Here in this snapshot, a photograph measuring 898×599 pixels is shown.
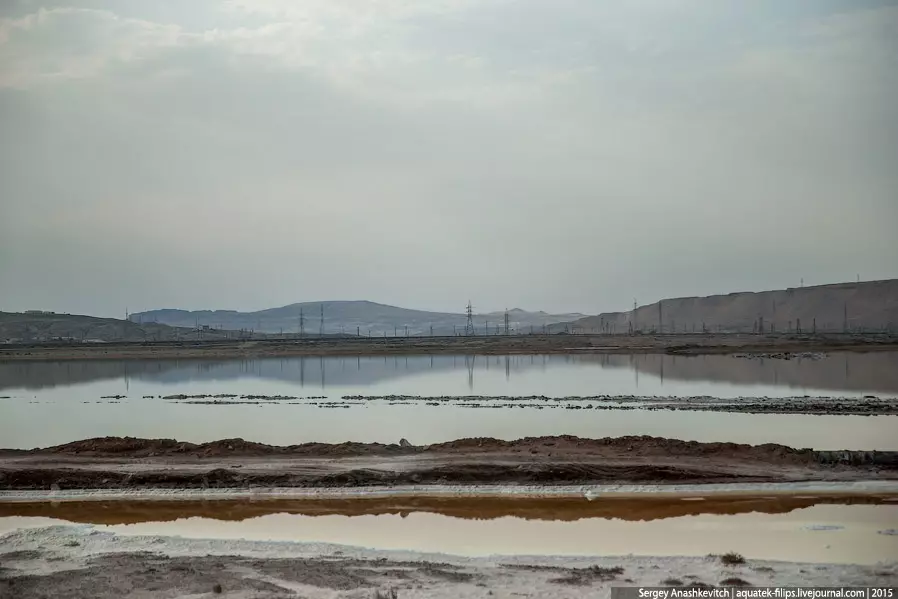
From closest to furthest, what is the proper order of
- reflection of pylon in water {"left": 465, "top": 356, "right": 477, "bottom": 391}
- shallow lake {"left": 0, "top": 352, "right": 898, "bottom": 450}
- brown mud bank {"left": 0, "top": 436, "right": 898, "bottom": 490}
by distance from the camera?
brown mud bank {"left": 0, "top": 436, "right": 898, "bottom": 490} < shallow lake {"left": 0, "top": 352, "right": 898, "bottom": 450} < reflection of pylon in water {"left": 465, "top": 356, "right": 477, "bottom": 391}

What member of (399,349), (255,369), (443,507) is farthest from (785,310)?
(443,507)

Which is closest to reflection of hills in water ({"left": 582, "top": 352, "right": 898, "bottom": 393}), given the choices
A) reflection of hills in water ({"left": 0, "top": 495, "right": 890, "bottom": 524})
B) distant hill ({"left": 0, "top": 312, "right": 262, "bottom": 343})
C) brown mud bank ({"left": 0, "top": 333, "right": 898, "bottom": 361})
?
brown mud bank ({"left": 0, "top": 333, "right": 898, "bottom": 361})

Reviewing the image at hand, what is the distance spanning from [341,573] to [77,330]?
119 metres

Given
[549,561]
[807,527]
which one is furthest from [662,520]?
[549,561]

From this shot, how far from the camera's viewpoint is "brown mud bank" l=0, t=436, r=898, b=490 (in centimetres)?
1270

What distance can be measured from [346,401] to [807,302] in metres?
151

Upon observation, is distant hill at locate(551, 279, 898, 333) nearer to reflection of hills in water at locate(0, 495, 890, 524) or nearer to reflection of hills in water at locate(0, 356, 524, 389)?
reflection of hills in water at locate(0, 356, 524, 389)

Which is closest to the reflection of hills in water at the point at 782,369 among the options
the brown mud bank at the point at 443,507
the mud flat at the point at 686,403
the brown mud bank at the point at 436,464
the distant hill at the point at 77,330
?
the mud flat at the point at 686,403

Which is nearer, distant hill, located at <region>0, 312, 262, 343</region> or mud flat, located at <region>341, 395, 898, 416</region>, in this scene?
mud flat, located at <region>341, 395, 898, 416</region>

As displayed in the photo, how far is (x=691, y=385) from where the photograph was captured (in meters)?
29.6

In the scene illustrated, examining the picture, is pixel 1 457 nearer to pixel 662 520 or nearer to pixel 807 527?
pixel 662 520

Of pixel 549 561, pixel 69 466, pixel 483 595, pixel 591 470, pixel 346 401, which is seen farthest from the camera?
pixel 346 401

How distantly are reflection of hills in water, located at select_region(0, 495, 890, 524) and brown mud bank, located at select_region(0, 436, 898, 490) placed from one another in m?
0.70

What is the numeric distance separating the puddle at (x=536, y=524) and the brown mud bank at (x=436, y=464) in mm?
843
